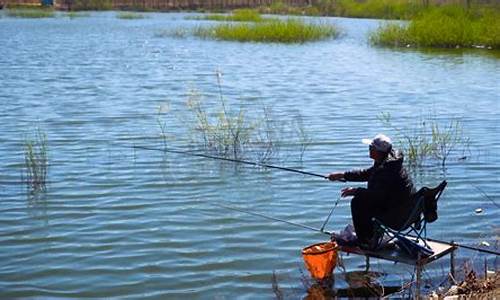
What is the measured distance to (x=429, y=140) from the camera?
12.4m

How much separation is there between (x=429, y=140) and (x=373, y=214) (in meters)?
6.29

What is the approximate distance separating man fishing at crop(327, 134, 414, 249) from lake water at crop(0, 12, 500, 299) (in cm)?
62

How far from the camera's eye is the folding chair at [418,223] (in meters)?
6.02

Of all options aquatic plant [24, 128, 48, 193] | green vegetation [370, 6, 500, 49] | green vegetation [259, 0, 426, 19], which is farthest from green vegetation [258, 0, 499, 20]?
aquatic plant [24, 128, 48, 193]

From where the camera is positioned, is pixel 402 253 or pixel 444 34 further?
pixel 444 34

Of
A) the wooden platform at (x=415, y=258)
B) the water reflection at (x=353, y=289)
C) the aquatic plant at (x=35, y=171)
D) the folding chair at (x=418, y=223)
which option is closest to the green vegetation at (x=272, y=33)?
the aquatic plant at (x=35, y=171)

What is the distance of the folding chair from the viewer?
6020mm

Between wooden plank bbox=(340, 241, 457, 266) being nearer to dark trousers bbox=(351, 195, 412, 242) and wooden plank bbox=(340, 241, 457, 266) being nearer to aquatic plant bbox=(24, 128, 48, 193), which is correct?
dark trousers bbox=(351, 195, 412, 242)

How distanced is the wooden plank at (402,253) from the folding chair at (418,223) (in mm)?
50

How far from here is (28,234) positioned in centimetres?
797

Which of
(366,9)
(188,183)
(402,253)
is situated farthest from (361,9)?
(402,253)

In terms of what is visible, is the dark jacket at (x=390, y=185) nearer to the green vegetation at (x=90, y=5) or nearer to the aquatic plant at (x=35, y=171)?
the aquatic plant at (x=35, y=171)

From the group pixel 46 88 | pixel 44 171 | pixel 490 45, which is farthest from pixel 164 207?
pixel 490 45

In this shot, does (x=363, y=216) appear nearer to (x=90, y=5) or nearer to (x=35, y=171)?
(x=35, y=171)
